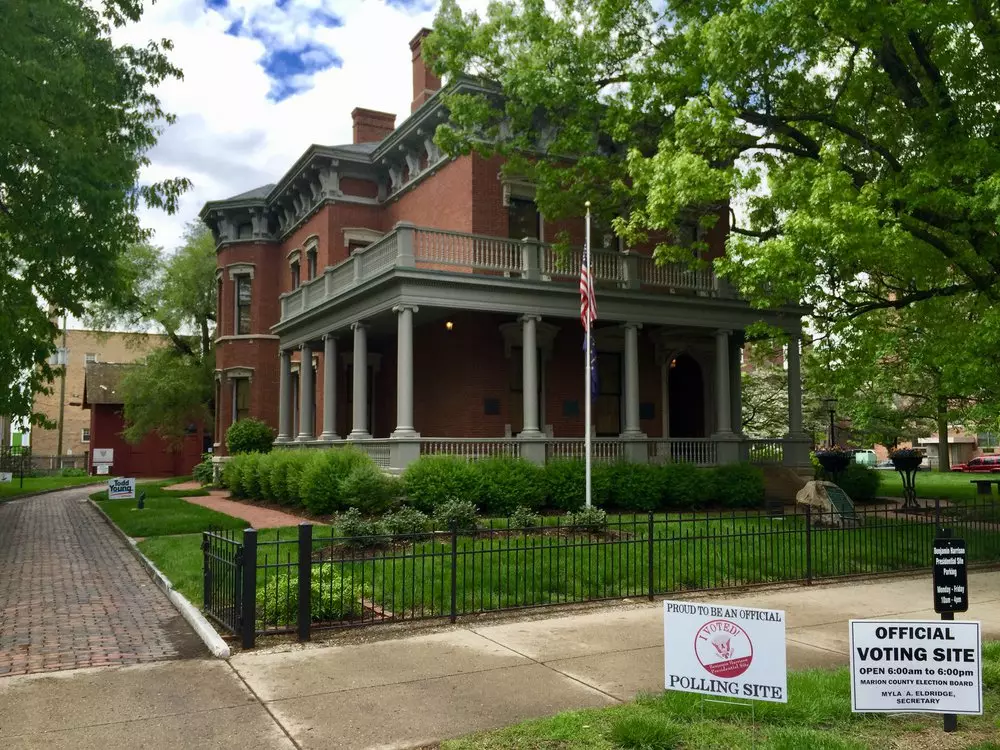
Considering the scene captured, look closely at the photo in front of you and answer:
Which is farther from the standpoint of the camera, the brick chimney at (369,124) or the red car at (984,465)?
the red car at (984,465)

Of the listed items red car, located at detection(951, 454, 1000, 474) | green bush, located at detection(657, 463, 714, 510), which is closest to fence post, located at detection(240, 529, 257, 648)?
green bush, located at detection(657, 463, 714, 510)

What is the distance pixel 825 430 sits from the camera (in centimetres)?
5369

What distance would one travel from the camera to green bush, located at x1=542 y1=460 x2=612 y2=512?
18703mm

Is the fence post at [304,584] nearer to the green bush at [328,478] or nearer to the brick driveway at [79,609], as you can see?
the brick driveway at [79,609]

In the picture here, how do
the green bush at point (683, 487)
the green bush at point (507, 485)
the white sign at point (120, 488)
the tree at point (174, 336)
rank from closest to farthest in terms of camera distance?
the green bush at point (507, 485), the green bush at point (683, 487), the white sign at point (120, 488), the tree at point (174, 336)

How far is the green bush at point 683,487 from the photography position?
1997 centimetres

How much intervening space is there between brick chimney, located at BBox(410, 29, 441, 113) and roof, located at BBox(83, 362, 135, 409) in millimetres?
29742

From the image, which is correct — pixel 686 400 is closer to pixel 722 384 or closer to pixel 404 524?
pixel 722 384

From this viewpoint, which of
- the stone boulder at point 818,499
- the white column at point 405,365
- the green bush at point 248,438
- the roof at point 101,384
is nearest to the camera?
the stone boulder at point 818,499

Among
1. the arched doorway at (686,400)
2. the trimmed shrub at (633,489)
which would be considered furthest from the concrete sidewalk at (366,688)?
the arched doorway at (686,400)

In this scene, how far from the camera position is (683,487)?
20000 mm

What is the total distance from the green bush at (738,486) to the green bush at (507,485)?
4864mm

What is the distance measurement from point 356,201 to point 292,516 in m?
12.4

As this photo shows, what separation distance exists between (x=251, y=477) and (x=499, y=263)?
31.6ft
